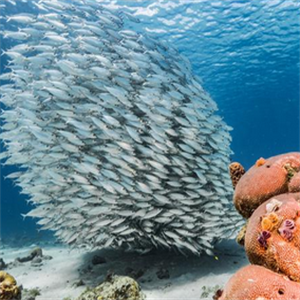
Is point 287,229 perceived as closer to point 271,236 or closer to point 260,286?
point 271,236

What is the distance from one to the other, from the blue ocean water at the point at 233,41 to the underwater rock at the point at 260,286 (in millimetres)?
5990

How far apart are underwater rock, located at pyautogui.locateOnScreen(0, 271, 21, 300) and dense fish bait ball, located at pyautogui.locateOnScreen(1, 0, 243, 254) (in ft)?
7.40

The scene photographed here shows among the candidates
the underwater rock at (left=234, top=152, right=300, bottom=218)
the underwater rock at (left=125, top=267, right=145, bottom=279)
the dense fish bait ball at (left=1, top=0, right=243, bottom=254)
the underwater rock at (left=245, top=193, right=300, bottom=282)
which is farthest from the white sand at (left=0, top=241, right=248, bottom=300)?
the underwater rock at (left=245, top=193, right=300, bottom=282)

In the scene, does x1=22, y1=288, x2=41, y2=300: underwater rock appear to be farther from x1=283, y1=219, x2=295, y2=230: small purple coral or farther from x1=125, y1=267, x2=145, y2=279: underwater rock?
x1=283, y1=219, x2=295, y2=230: small purple coral

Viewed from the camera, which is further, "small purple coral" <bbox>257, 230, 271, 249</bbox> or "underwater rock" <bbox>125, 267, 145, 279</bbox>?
"underwater rock" <bbox>125, 267, 145, 279</bbox>

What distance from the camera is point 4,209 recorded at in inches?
1941

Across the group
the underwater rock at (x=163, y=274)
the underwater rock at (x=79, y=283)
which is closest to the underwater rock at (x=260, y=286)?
the underwater rock at (x=163, y=274)

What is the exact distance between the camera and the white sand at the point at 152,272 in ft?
19.9

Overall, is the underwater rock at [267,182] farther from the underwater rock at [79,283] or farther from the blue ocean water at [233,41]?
the blue ocean water at [233,41]

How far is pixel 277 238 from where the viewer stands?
2.46 meters

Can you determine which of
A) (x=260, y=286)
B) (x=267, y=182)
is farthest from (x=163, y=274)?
(x=260, y=286)

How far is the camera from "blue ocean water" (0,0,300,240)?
1641 cm

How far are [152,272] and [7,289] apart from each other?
11.3 ft

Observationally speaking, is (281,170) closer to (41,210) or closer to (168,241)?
(168,241)
